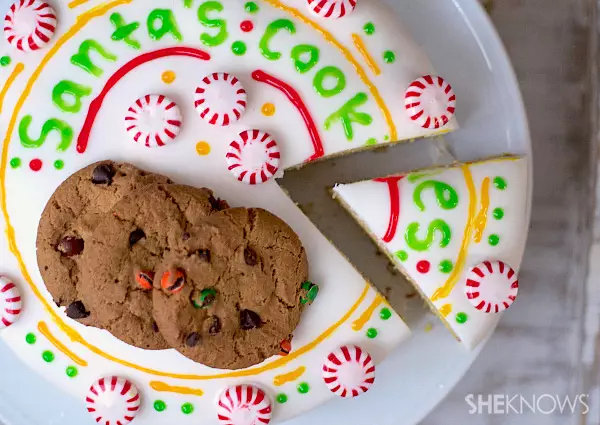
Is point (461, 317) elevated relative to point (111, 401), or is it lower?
elevated

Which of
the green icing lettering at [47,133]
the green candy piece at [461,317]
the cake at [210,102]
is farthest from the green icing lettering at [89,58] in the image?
the green candy piece at [461,317]

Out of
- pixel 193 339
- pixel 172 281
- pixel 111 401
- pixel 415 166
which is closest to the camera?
pixel 172 281

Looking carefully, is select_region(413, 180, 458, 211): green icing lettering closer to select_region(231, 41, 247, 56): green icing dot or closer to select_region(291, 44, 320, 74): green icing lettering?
select_region(291, 44, 320, 74): green icing lettering

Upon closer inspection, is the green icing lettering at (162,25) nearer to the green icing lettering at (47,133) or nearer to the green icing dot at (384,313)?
the green icing lettering at (47,133)

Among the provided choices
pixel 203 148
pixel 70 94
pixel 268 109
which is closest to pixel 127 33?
pixel 70 94

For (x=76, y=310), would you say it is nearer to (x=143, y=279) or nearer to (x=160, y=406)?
(x=143, y=279)

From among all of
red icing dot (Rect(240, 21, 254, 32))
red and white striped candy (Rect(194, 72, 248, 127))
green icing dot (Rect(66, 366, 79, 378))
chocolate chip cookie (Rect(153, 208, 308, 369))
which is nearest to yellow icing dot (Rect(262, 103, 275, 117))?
red and white striped candy (Rect(194, 72, 248, 127))

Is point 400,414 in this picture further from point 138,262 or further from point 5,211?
point 5,211
